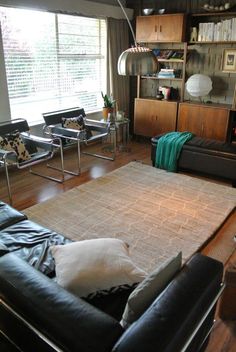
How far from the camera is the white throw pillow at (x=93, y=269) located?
1.37 metres

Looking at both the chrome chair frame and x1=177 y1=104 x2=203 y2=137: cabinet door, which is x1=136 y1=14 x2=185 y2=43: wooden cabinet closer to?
x1=177 y1=104 x2=203 y2=137: cabinet door

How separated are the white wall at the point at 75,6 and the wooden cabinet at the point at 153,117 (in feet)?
4.73

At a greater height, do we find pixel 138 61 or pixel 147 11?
pixel 147 11

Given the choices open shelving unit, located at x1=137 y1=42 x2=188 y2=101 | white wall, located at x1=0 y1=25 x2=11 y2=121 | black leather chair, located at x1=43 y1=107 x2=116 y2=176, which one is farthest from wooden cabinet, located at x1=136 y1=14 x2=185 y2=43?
white wall, located at x1=0 y1=25 x2=11 y2=121

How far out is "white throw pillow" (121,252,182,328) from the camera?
3.86 ft

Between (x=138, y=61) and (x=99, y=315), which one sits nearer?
(x=99, y=315)

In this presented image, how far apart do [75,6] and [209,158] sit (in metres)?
2.84

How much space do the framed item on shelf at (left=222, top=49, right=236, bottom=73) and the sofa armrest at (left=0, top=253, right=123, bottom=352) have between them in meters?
4.30

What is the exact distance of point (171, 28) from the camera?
4.61 metres

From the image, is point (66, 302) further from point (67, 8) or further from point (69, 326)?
point (67, 8)

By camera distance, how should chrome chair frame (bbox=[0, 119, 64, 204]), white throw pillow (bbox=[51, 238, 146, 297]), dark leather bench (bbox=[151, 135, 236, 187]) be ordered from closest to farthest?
white throw pillow (bbox=[51, 238, 146, 297]) < chrome chair frame (bbox=[0, 119, 64, 204]) < dark leather bench (bbox=[151, 135, 236, 187])

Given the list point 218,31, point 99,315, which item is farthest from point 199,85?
point 99,315

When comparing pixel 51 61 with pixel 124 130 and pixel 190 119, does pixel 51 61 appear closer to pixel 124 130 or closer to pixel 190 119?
pixel 124 130

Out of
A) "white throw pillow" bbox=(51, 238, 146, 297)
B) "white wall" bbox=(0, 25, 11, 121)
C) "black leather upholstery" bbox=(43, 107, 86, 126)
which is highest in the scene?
"white wall" bbox=(0, 25, 11, 121)
